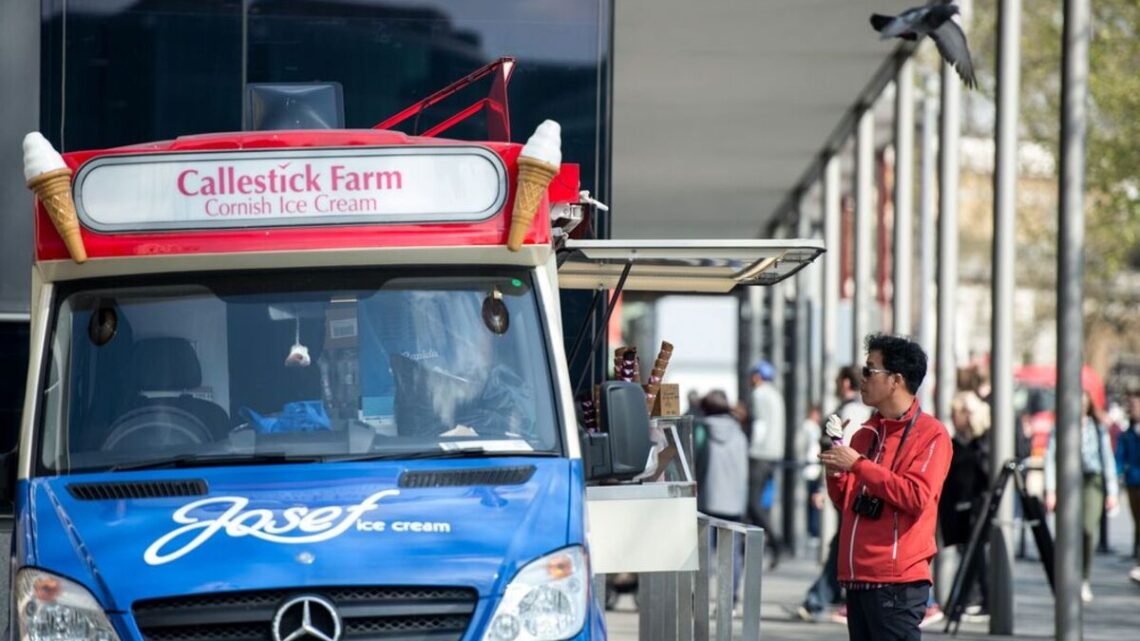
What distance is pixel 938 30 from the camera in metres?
12.9

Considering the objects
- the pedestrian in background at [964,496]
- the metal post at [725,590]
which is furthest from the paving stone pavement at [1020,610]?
the metal post at [725,590]

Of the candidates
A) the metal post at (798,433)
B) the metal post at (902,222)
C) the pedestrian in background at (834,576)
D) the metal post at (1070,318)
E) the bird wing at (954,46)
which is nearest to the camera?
the bird wing at (954,46)

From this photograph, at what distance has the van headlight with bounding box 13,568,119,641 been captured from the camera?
6488 mm

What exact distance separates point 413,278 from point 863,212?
58.4 ft

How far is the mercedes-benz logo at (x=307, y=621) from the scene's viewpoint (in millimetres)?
6473

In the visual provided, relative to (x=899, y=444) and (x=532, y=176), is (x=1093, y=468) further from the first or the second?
(x=532, y=176)

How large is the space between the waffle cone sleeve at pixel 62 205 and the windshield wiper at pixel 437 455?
3.84ft

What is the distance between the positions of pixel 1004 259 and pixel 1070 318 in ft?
6.46

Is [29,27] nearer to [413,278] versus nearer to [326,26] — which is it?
[326,26]

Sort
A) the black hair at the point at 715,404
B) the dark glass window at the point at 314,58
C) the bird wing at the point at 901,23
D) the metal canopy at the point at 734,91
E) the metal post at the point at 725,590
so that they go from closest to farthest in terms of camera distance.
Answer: the metal post at the point at 725,590 < the dark glass window at the point at 314,58 < the bird wing at the point at 901,23 < the metal canopy at the point at 734,91 < the black hair at the point at 715,404

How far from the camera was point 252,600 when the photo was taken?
21.4 ft

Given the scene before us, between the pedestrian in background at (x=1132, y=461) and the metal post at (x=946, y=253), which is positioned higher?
the metal post at (x=946, y=253)

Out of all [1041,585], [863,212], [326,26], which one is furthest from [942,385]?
[326,26]

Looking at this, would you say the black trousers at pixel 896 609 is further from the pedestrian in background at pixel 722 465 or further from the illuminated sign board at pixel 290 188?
the pedestrian in background at pixel 722 465
